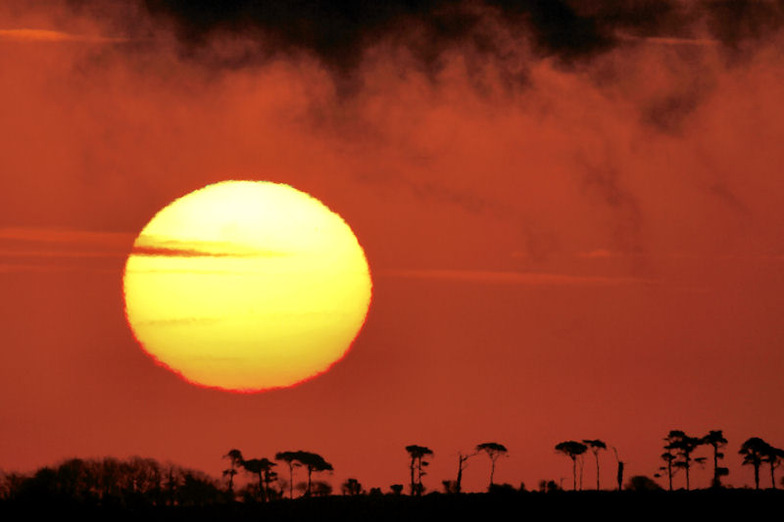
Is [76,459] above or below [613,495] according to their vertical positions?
above

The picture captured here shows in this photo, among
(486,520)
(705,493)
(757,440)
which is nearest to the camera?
(486,520)

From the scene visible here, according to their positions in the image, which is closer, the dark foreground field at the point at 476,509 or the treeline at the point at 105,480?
the dark foreground field at the point at 476,509

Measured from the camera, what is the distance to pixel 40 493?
12144cm

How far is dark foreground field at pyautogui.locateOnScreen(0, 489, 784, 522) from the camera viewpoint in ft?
361

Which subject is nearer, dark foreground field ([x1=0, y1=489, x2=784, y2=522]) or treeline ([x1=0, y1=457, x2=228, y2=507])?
dark foreground field ([x1=0, y1=489, x2=784, y2=522])

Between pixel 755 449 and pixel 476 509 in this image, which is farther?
pixel 755 449

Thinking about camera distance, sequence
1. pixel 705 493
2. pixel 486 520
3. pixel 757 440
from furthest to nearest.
Answer: pixel 757 440, pixel 705 493, pixel 486 520

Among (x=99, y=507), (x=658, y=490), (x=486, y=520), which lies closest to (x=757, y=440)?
(x=658, y=490)

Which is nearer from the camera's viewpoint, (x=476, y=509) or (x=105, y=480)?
(x=476, y=509)

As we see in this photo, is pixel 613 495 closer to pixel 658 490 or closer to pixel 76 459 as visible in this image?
pixel 658 490

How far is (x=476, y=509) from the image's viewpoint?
11294 cm

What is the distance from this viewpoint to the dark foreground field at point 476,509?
109938 mm

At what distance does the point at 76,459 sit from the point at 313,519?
93.8 metres

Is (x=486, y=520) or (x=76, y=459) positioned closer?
(x=486, y=520)
